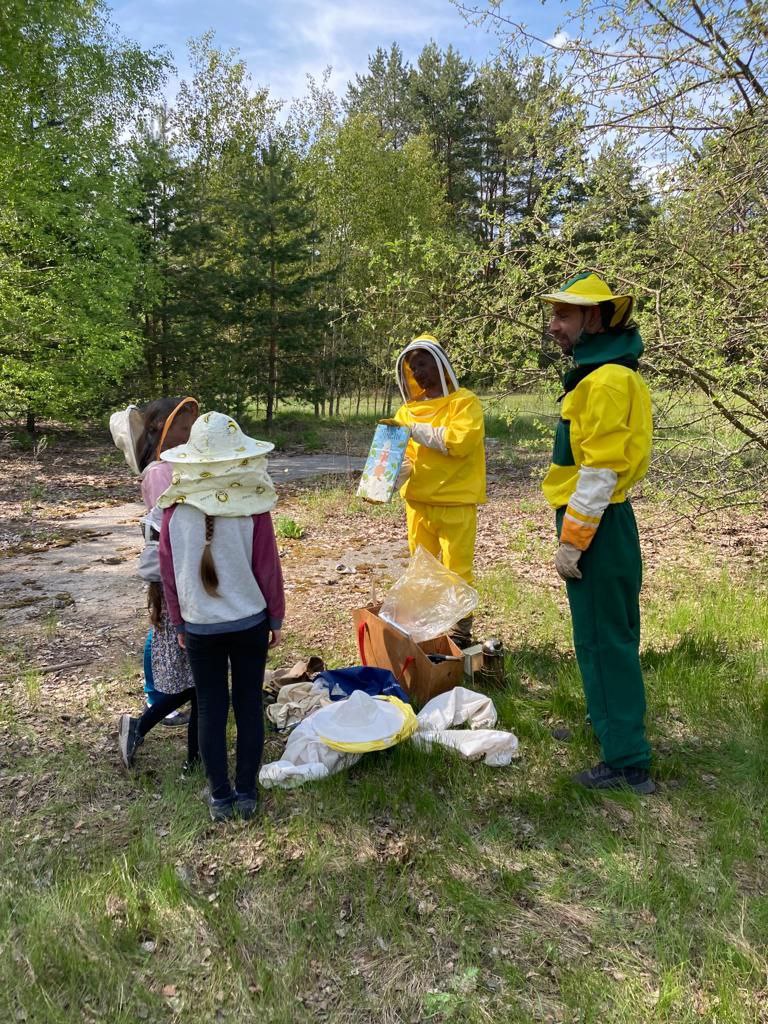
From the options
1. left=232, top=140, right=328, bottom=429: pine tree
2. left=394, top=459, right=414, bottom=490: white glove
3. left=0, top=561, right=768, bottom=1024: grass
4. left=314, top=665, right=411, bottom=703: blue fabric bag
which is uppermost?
left=232, top=140, right=328, bottom=429: pine tree

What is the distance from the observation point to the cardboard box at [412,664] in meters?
3.65

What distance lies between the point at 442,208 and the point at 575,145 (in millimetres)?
20903

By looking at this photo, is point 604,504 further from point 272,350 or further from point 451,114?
point 451,114

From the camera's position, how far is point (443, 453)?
3.95 metres

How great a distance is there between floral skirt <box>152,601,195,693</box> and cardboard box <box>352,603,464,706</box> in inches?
43.0

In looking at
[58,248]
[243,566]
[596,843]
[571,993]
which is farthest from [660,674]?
[58,248]

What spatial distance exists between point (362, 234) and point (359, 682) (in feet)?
63.8

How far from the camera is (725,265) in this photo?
503 cm

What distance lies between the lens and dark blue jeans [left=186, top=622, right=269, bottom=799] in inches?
106

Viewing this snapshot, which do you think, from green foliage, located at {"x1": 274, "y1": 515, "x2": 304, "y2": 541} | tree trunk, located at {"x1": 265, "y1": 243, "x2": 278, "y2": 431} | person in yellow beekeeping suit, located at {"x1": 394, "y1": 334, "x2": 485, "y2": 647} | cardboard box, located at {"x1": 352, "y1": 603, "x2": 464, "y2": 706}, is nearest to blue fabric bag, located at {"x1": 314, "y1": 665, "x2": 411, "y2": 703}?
cardboard box, located at {"x1": 352, "y1": 603, "x2": 464, "y2": 706}

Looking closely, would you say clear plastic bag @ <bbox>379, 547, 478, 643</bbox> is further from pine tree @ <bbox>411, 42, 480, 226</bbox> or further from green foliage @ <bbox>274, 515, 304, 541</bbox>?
pine tree @ <bbox>411, 42, 480, 226</bbox>

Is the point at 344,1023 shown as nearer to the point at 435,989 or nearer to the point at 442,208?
the point at 435,989

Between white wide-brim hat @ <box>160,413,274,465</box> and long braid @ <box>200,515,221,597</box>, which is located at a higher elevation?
white wide-brim hat @ <box>160,413,274,465</box>

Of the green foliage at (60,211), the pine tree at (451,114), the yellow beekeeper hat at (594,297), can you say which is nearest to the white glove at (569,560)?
the yellow beekeeper hat at (594,297)
